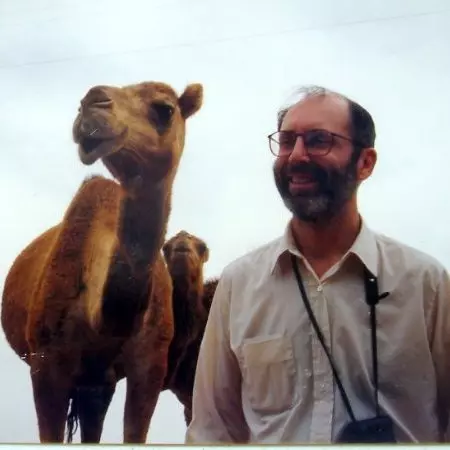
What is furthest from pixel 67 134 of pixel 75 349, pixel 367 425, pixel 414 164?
pixel 367 425

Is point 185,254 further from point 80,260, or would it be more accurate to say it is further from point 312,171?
point 312,171

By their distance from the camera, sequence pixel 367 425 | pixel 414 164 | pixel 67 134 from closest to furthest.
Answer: pixel 367 425 < pixel 414 164 < pixel 67 134

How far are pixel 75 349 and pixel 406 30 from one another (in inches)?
57.2

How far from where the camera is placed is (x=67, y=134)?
9.30ft

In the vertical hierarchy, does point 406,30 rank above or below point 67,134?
above

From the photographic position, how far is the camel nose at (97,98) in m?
2.77

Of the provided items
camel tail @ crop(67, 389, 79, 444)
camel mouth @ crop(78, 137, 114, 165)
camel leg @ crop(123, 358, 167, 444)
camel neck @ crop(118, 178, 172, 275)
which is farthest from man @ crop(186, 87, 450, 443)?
camel mouth @ crop(78, 137, 114, 165)

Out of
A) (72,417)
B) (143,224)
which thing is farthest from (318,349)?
(72,417)

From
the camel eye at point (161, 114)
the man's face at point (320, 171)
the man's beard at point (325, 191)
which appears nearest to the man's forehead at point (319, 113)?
the man's face at point (320, 171)

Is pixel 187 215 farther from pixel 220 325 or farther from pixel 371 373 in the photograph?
pixel 371 373

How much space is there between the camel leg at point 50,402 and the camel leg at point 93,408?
0.05 meters

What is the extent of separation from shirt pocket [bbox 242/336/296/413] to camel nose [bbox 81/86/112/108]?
3.03ft

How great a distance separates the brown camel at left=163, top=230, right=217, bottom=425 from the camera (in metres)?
2.55

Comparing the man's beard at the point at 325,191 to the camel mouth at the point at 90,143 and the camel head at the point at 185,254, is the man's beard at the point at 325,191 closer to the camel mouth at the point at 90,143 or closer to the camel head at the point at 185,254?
the camel head at the point at 185,254
